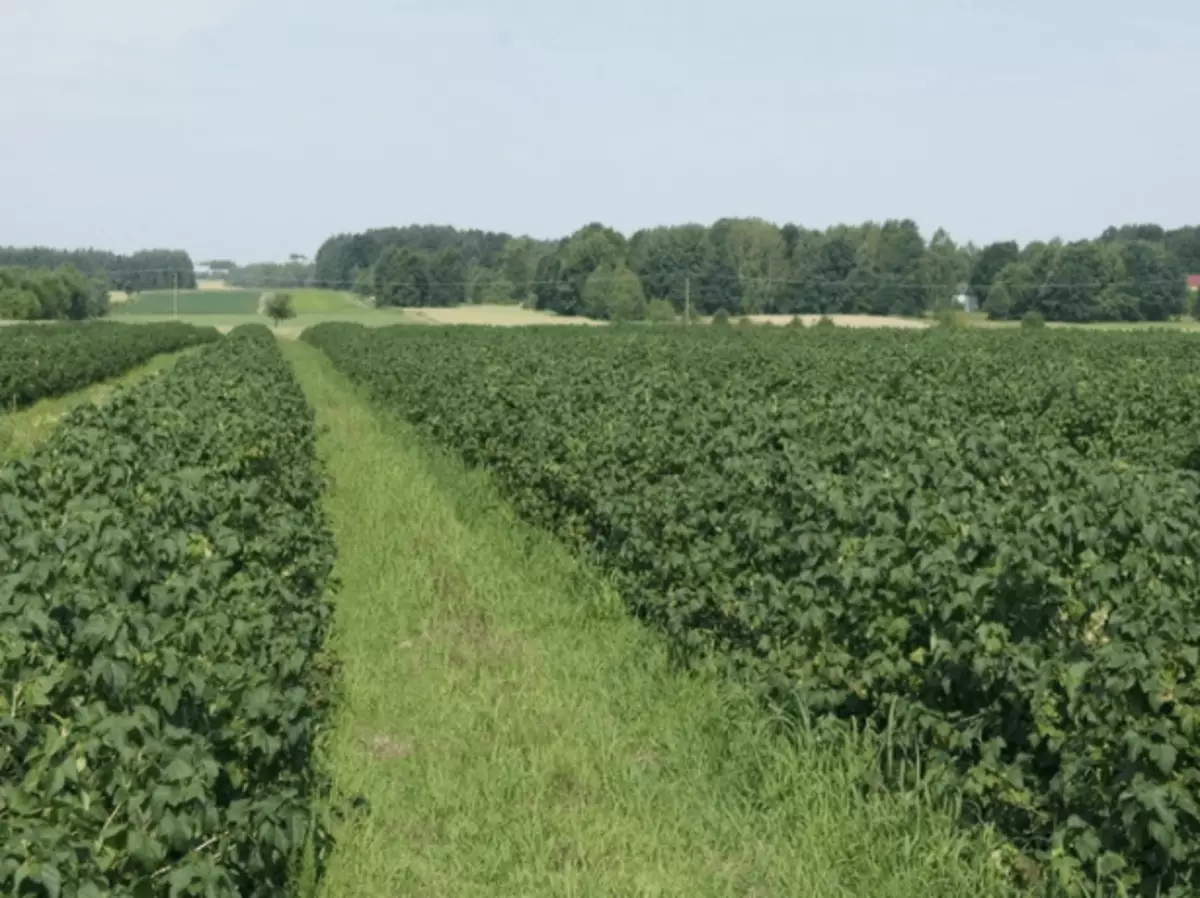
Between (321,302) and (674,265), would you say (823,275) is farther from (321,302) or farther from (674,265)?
(321,302)

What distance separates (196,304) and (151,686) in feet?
479

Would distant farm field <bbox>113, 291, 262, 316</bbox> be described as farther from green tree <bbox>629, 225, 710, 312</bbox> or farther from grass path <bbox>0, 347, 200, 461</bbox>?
grass path <bbox>0, 347, 200, 461</bbox>

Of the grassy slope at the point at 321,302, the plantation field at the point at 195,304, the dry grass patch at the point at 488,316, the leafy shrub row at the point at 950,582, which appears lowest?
the plantation field at the point at 195,304

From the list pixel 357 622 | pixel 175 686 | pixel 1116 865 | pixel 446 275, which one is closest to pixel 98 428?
pixel 357 622

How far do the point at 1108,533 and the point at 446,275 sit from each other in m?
130

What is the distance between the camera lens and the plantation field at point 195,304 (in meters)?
133

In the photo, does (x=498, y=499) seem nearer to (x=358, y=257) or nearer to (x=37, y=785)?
(x=37, y=785)

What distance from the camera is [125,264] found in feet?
614

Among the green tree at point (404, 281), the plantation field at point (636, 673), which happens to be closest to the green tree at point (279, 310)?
the green tree at point (404, 281)

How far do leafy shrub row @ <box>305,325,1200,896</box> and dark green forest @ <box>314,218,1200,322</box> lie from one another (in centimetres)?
9037

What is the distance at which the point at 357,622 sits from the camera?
361 inches

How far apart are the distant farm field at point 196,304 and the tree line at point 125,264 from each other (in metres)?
17.8

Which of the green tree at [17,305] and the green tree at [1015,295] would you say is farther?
the green tree at [17,305]

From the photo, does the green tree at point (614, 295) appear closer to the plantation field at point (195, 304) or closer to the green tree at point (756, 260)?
the green tree at point (756, 260)
